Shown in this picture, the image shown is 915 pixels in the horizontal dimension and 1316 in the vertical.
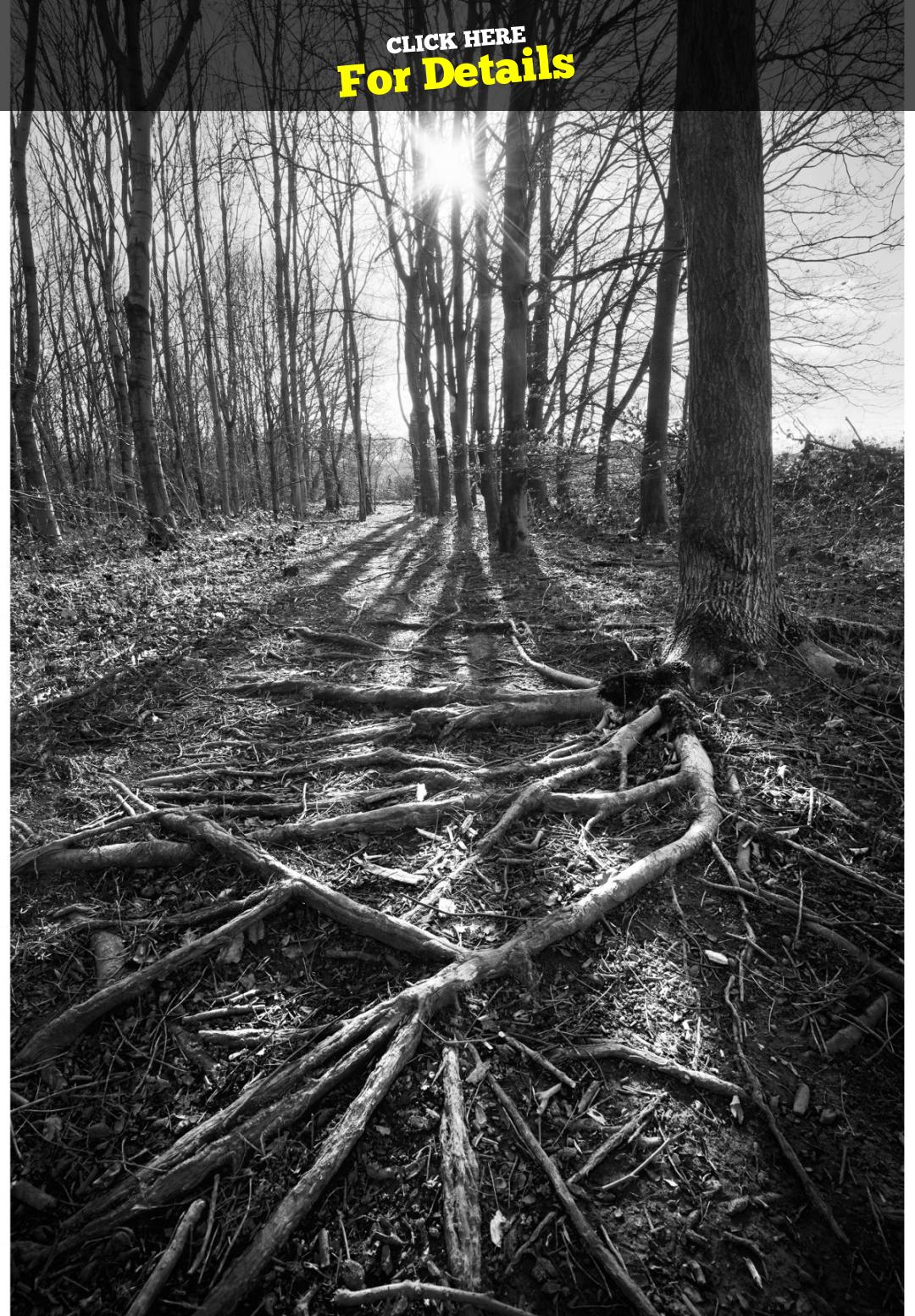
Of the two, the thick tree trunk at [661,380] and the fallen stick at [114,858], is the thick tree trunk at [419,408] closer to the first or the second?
the thick tree trunk at [661,380]

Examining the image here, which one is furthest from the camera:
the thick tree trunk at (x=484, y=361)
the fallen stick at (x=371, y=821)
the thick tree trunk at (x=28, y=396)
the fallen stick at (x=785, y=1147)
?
the thick tree trunk at (x=484, y=361)

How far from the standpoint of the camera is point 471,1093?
156cm

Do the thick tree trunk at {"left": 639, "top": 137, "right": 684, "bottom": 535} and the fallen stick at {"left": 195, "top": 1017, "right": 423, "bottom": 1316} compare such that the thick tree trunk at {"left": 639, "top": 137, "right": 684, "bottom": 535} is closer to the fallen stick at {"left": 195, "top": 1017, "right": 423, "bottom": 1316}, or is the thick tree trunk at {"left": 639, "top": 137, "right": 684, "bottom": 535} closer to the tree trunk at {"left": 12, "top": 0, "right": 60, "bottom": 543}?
the fallen stick at {"left": 195, "top": 1017, "right": 423, "bottom": 1316}

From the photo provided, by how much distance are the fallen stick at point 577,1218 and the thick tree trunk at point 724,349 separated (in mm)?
2502

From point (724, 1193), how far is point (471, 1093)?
61 cm

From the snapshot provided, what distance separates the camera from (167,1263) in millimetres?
1254

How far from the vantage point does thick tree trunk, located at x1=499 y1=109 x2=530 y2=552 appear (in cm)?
761

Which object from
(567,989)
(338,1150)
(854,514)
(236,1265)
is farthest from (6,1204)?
(854,514)

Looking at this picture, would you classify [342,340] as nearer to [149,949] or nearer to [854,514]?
[854,514]

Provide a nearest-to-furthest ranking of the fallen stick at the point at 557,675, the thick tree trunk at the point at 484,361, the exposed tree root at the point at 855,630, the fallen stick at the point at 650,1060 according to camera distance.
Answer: the fallen stick at the point at 650,1060, the exposed tree root at the point at 855,630, the fallen stick at the point at 557,675, the thick tree trunk at the point at 484,361

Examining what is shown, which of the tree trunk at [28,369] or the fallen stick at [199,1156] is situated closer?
the fallen stick at [199,1156]

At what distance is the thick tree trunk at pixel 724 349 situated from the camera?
10.4 ft

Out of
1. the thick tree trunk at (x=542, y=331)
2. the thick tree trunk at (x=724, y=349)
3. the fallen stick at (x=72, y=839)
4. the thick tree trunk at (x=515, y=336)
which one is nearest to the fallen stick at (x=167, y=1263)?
the fallen stick at (x=72, y=839)

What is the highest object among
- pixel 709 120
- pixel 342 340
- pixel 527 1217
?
pixel 342 340
